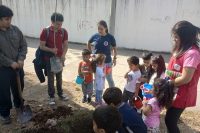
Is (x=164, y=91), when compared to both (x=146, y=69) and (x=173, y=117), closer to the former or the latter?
(x=173, y=117)

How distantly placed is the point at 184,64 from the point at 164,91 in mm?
462

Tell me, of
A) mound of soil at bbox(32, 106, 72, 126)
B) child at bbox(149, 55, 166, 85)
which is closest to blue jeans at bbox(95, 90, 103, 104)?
mound of soil at bbox(32, 106, 72, 126)

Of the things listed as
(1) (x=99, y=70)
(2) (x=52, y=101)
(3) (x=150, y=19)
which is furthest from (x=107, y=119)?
(3) (x=150, y=19)

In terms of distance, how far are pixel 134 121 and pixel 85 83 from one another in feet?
8.72

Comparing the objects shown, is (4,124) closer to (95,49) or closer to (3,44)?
(3,44)

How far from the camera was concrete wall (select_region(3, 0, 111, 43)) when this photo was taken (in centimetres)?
1163

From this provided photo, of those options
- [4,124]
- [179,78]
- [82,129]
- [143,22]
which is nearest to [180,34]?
[179,78]

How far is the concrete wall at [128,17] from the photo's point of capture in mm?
10508

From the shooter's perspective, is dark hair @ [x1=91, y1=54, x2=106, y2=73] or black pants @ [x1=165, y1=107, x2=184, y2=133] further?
dark hair @ [x1=91, y1=54, x2=106, y2=73]

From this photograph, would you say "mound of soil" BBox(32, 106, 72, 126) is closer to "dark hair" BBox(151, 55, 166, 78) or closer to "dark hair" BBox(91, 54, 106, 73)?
"dark hair" BBox(91, 54, 106, 73)

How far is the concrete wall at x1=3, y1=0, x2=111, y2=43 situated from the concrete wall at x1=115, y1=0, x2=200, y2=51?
2.32 ft

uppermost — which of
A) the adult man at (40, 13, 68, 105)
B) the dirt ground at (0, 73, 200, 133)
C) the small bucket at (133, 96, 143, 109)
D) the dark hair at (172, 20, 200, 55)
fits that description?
the dark hair at (172, 20, 200, 55)

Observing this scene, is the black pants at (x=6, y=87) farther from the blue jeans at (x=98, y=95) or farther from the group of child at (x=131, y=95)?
the blue jeans at (x=98, y=95)

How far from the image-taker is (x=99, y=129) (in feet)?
9.29
